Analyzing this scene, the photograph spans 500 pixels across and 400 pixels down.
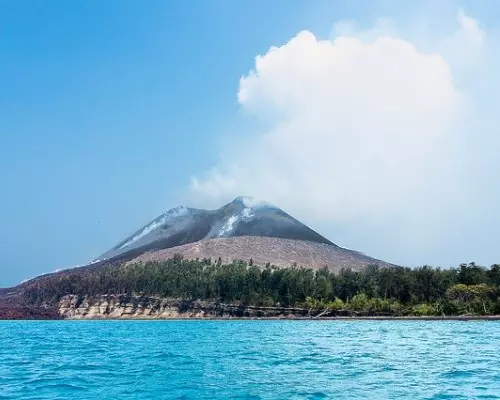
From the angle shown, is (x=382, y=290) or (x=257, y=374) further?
(x=382, y=290)

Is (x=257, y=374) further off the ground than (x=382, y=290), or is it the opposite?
(x=382, y=290)

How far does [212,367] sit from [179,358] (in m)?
6.88

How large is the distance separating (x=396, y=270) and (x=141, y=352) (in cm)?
14613

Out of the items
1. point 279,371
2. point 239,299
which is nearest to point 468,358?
point 279,371

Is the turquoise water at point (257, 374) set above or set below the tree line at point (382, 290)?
below

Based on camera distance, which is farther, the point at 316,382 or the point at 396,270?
the point at 396,270

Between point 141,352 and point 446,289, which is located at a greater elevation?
point 446,289

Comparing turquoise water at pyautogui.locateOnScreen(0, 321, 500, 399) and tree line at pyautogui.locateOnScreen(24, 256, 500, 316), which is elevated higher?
tree line at pyautogui.locateOnScreen(24, 256, 500, 316)

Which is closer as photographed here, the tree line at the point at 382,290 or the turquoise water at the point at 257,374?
the turquoise water at the point at 257,374

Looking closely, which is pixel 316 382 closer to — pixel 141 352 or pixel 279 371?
pixel 279 371

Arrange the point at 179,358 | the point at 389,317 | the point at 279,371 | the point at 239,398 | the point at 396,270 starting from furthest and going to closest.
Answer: the point at 396,270 → the point at 389,317 → the point at 179,358 → the point at 279,371 → the point at 239,398

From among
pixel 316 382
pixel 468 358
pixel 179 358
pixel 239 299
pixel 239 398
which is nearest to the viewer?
pixel 239 398

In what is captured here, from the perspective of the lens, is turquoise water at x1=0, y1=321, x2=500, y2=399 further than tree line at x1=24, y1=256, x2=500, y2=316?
No

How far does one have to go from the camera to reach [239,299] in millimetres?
196500
